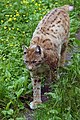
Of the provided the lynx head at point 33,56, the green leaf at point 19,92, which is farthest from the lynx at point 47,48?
the green leaf at point 19,92

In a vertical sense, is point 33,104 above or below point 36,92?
below

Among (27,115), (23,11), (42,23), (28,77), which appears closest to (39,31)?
(42,23)

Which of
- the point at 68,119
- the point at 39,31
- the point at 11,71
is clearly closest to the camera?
the point at 68,119

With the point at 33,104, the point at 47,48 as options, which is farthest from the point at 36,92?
the point at 47,48

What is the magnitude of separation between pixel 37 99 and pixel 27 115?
27cm

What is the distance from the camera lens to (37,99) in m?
5.49

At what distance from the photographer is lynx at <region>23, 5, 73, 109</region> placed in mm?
5141

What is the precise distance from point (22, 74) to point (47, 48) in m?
0.74

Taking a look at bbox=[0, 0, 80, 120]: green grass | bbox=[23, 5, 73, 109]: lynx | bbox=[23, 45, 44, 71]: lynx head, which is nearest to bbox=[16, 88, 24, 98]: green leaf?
bbox=[0, 0, 80, 120]: green grass

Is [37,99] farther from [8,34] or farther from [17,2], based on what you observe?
[17,2]

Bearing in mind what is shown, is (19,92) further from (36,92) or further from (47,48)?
(47,48)

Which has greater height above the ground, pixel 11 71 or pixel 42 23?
pixel 42 23

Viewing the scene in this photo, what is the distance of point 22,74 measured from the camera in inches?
237

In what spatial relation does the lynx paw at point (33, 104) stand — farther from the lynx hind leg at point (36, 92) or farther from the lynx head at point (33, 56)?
the lynx head at point (33, 56)
